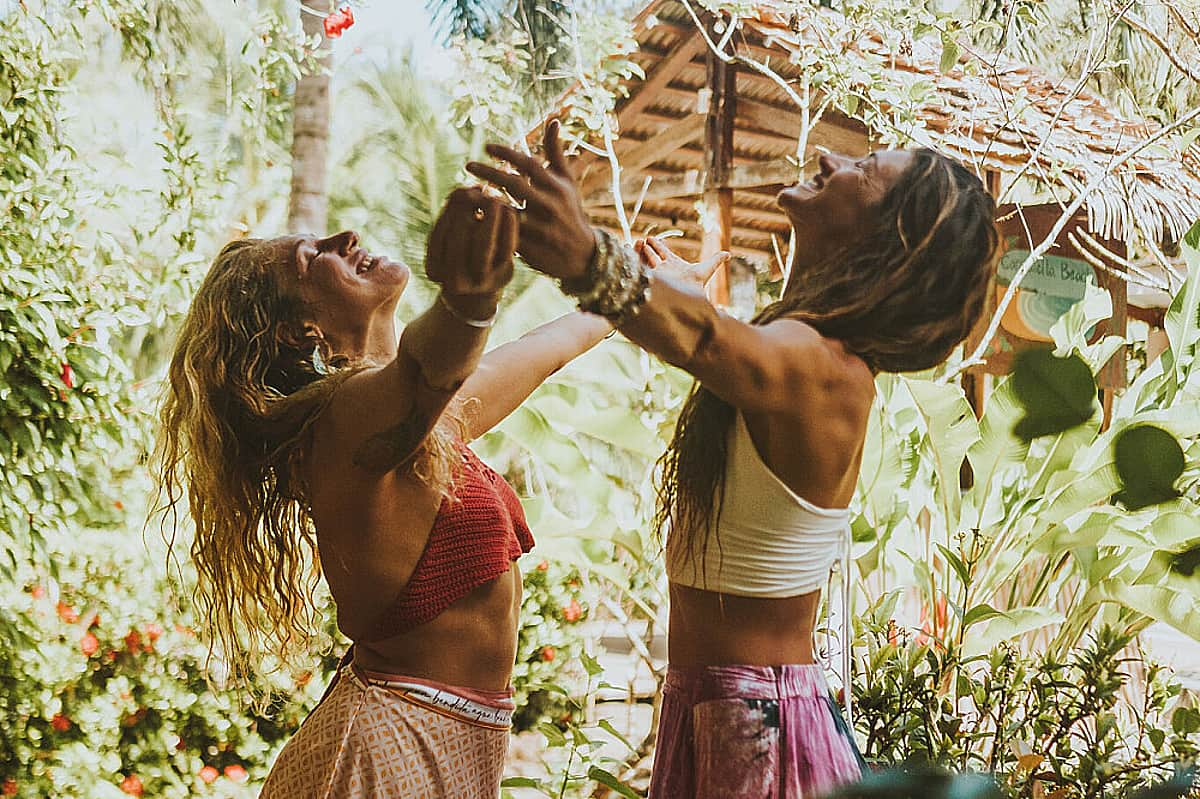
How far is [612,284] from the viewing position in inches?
44.1

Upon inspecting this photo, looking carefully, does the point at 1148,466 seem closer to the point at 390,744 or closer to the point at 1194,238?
the point at 390,744

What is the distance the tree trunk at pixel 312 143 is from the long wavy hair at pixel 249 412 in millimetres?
3536


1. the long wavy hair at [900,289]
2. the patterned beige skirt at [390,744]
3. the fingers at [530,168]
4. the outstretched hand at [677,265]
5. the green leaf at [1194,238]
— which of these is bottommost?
the patterned beige skirt at [390,744]

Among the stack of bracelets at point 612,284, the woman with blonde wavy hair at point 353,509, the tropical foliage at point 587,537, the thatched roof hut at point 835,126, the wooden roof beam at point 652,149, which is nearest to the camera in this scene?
A: the stack of bracelets at point 612,284

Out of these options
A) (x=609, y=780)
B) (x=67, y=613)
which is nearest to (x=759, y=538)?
(x=609, y=780)

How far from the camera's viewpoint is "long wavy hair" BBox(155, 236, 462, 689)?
169 centimetres

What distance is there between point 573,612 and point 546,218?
356 centimetres

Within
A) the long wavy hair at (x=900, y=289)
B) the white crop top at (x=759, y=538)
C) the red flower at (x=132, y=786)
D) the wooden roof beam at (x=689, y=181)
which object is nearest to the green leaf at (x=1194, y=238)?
the wooden roof beam at (x=689, y=181)

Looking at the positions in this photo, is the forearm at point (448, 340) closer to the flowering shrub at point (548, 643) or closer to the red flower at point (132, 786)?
the red flower at point (132, 786)

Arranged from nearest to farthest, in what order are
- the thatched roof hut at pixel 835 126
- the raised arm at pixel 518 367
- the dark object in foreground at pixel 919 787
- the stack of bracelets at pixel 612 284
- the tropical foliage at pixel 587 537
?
the dark object in foreground at pixel 919 787, the stack of bracelets at pixel 612 284, the raised arm at pixel 518 367, the tropical foliage at pixel 587 537, the thatched roof hut at pixel 835 126

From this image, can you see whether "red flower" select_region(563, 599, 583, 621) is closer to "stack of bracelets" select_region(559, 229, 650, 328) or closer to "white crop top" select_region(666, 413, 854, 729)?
"white crop top" select_region(666, 413, 854, 729)

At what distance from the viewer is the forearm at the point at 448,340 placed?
1.23 m

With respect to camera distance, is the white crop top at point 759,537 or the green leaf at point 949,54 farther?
the green leaf at point 949,54

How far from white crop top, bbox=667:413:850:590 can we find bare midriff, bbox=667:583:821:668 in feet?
0.06
